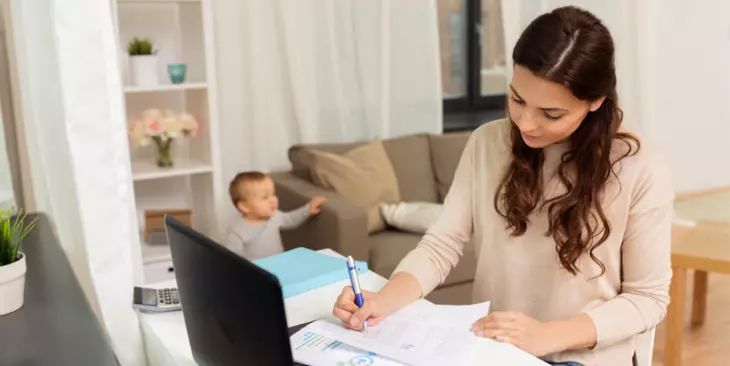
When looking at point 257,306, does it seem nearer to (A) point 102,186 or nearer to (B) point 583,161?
(A) point 102,186

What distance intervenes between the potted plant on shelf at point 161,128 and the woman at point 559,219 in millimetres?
1583

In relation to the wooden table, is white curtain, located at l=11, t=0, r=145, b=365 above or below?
above

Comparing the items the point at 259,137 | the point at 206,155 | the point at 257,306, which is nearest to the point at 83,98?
the point at 257,306

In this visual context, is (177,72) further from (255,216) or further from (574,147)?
(574,147)

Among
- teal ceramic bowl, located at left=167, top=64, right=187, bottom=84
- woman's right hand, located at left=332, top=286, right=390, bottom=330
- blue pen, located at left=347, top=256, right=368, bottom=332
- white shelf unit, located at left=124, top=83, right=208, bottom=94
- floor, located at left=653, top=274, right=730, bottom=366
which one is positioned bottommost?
floor, located at left=653, top=274, right=730, bottom=366

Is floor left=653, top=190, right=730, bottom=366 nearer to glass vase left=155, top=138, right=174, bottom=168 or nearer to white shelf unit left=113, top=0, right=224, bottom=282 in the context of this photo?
white shelf unit left=113, top=0, right=224, bottom=282

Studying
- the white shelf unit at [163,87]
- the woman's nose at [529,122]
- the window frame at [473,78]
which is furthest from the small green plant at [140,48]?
the window frame at [473,78]

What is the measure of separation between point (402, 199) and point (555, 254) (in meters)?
1.90

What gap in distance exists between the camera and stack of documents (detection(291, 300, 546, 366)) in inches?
46.9

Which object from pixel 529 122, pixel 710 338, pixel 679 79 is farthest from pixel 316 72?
pixel 679 79

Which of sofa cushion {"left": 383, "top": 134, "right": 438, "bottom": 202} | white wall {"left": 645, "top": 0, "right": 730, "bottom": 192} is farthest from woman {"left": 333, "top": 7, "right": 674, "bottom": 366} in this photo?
white wall {"left": 645, "top": 0, "right": 730, "bottom": 192}

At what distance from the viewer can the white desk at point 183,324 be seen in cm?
129

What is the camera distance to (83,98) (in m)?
1.36

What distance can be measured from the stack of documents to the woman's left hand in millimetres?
19
